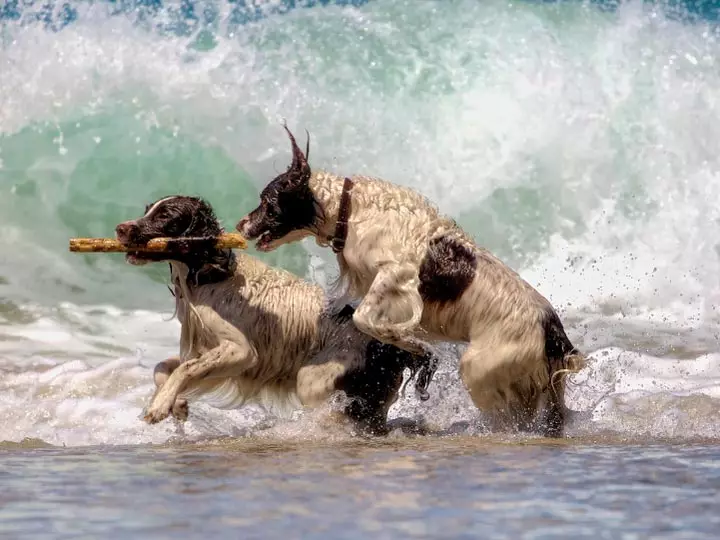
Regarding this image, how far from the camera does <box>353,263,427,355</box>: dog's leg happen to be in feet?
21.7

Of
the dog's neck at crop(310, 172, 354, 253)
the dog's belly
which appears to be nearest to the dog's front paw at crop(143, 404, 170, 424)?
the dog's neck at crop(310, 172, 354, 253)

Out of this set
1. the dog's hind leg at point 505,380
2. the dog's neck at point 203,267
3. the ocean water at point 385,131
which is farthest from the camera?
the ocean water at point 385,131

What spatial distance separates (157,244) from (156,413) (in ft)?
2.76

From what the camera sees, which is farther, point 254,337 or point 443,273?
point 254,337

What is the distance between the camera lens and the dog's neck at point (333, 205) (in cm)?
686

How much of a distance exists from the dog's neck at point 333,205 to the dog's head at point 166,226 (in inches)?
23.3

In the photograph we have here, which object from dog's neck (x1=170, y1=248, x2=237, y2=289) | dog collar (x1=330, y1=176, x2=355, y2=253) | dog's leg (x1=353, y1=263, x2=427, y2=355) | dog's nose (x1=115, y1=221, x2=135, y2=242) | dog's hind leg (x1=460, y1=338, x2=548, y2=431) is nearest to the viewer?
dog's leg (x1=353, y1=263, x2=427, y2=355)

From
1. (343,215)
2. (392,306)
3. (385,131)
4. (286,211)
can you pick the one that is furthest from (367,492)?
(385,131)

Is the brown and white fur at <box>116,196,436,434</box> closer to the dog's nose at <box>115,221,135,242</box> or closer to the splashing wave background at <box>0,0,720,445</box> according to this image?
the dog's nose at <box>115,221,135,242</box>

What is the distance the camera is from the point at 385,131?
13.7 metres

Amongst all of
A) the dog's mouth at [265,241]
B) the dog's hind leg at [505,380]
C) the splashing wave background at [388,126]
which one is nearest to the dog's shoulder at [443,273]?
the dog's hind leg at [505,380]

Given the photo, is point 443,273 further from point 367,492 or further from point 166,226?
point 367,492

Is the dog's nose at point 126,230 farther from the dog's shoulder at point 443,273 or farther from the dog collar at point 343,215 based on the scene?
the dog's shoulder at point 443,273

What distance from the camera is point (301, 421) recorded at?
690cm
